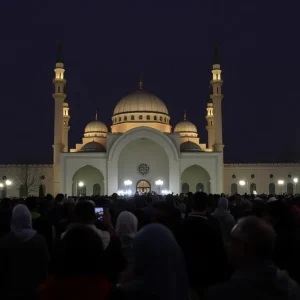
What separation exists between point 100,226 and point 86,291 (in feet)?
10.6

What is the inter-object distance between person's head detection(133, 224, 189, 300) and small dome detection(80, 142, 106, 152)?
1691 inches

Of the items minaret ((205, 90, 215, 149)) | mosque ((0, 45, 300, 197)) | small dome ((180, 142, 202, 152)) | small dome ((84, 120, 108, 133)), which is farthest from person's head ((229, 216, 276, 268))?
small dome ((84, 120, 108, 133))

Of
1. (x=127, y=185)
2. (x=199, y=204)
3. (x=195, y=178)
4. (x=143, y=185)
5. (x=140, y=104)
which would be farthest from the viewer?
(x=140, y=104)

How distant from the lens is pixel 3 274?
4.68 meters

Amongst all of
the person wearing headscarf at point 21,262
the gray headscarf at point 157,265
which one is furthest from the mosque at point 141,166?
the gray headscarf at point 157,265

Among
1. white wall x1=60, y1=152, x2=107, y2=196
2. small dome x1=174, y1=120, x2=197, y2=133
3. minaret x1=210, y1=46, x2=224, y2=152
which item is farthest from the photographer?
small dome x1=174, y1=120, x2=197, y2=133

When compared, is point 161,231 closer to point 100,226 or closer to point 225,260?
point 225,260

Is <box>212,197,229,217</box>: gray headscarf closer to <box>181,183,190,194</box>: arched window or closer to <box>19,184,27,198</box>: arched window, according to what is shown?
<box>181,183,190,194</box>: arched window

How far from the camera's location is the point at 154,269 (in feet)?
10.4

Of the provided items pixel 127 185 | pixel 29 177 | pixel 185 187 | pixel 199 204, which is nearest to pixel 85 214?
pixel 199 204

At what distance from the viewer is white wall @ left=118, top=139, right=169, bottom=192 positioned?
149ft

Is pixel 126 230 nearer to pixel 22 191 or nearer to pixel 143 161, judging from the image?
pixel 143 161

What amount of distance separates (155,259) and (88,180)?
43596 millimetres

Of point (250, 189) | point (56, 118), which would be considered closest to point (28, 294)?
point (56, 118)
